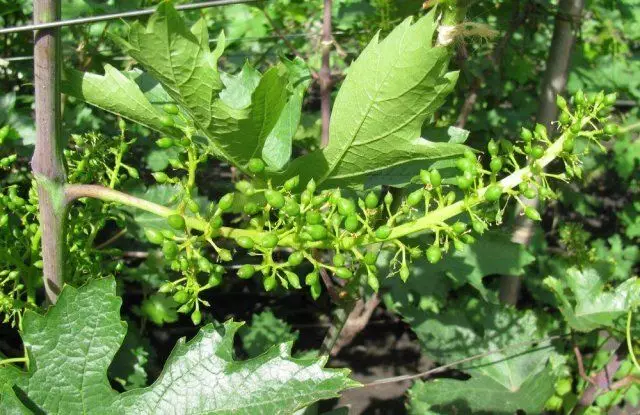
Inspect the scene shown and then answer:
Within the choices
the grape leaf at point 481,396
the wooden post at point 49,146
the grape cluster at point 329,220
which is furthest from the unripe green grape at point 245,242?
the grape leaf at point 481,396

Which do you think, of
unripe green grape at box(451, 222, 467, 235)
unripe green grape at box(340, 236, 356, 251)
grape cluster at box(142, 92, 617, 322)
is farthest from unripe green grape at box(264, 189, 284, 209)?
unripe green grape at box(451, 222, 467, 235)

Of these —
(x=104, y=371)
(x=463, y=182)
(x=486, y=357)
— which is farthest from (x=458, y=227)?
(x=486, y=357)

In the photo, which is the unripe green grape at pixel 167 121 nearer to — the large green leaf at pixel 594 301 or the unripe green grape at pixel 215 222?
the unripe green grape at pixel 215 222

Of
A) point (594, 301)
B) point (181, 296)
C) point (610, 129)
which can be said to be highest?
point (610, 129)

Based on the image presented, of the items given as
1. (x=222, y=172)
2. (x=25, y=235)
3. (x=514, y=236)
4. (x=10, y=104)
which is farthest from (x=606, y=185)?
(x=25, y=235)

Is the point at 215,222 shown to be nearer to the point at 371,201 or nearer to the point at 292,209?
the point at 292,209

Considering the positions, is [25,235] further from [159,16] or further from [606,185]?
[606,185]
